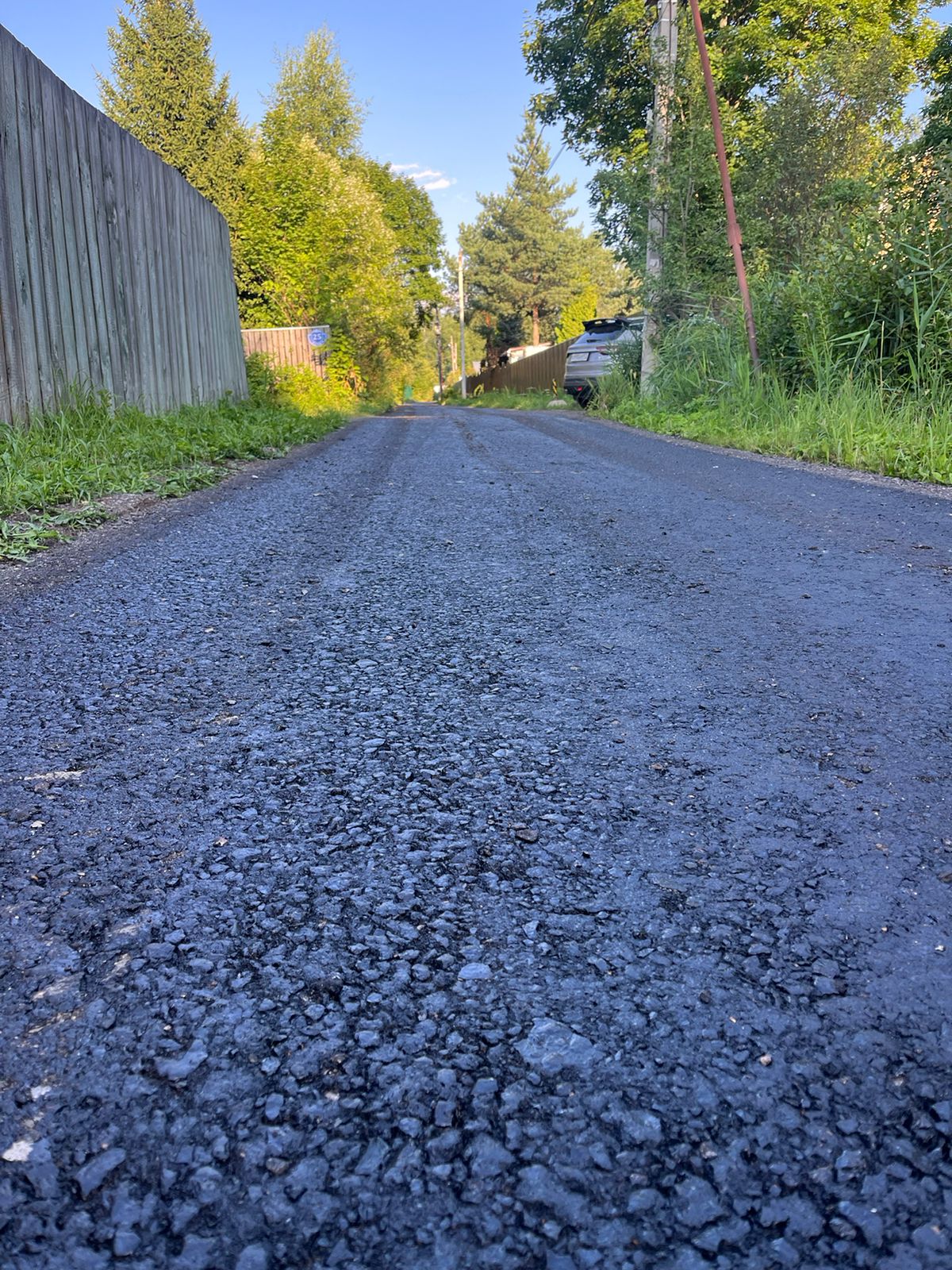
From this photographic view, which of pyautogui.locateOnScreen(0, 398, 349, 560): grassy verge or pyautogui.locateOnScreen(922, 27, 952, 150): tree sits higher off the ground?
pyautogui.locateOnScreen(922, 27, 952, 150): tree

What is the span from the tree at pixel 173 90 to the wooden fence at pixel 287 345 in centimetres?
794

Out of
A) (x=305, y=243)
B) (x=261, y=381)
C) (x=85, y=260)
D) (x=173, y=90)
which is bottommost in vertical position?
(x=261, y=381)

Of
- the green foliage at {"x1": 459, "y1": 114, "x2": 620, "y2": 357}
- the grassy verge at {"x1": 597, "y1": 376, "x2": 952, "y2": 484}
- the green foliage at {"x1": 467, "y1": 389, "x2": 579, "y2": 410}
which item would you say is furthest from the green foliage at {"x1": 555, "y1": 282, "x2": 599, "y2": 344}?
the grassy verge at {"x1": 597, "y1": 376, "x2": 952, "y2": 484}

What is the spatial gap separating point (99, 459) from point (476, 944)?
172 inches

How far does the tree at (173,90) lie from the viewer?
21266mm

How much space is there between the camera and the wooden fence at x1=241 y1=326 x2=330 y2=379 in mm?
15594

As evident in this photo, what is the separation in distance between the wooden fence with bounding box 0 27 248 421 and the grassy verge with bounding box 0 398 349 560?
24 centimetres

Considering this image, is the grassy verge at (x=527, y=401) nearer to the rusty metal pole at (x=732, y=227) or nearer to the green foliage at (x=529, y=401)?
the green foliage at (x=529, y=401)

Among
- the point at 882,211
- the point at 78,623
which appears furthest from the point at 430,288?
the point at 78,623

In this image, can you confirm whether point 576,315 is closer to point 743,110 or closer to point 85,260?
point 743,110

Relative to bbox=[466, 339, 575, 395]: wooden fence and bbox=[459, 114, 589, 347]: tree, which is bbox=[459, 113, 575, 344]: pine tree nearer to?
bbox=[459, 114, 589, 347]: tree

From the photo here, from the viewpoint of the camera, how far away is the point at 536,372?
2542 centimetres

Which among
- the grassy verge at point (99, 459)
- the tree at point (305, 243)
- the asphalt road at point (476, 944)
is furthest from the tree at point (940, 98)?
the tree at point (305, 243)

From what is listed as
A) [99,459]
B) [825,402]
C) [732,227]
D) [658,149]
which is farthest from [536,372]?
[99,459]
